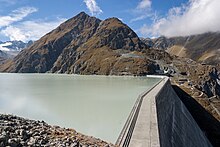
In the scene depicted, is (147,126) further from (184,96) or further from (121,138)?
(184,96)

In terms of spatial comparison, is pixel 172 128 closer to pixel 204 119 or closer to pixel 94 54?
pixel 204 119

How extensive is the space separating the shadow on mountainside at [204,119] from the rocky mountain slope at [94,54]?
36318 millimetres

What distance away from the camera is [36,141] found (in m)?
7.23

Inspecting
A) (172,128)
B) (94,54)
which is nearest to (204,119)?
(172,128)

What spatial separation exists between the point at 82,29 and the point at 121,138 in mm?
183116

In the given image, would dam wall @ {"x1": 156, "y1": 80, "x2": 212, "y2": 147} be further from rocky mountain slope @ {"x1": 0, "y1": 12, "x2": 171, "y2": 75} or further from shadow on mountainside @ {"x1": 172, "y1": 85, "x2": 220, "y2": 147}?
rocky mountain slope @ {"x1": 0, "y1": 12, "x2": 171, "y2": 75}

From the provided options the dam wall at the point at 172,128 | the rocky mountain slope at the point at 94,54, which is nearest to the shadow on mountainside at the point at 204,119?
the dam wall at the point at 172,128

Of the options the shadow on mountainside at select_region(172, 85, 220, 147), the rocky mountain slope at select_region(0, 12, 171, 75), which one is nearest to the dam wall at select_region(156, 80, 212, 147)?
the shadow on mountainside at select_region(172, 85, 220, 147)

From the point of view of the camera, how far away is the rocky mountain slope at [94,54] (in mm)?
98812

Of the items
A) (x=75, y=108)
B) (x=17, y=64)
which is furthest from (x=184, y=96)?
(x=17, y=64)

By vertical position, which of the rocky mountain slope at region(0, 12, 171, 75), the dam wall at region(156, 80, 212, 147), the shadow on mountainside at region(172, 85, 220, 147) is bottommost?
the shadow on mountainside at region(172, 85, 220, 147)

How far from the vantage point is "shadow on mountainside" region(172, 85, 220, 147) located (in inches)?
1522

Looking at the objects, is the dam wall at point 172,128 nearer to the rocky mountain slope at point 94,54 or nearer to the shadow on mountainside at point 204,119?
the shadow on mountainside at point 204,119

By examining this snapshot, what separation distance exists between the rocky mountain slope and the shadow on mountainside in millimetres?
36318
